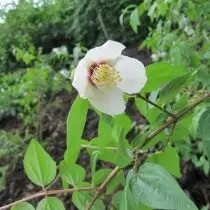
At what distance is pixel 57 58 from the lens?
3977 millimetres

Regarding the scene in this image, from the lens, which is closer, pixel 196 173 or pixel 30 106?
pixel 196 173

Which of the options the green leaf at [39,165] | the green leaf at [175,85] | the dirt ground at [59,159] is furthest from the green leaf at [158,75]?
the dirt ground at [59,159]

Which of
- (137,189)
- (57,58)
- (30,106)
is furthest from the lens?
(57,58)

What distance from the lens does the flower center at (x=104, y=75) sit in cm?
48

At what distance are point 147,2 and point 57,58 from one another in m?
2.39

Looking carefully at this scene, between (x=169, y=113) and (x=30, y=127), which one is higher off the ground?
(x=169, y=113)

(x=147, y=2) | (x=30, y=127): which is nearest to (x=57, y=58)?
(x=30, y=127)

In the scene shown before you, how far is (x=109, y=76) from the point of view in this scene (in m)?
0.48

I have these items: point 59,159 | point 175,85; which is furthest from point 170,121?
point 59,159

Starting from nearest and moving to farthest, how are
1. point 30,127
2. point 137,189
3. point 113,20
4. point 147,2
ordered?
point 137,189 < point 147,2 < point 30,127 < point 113,20

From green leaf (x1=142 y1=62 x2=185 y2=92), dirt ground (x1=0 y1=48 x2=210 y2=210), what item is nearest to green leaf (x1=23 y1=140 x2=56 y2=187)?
green leaf (x1=142 y1=62 x2=185 y2=92)

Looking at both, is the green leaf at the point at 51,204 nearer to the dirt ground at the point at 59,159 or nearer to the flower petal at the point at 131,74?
the flower petal at the point at 131,74

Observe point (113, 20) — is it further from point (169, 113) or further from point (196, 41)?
point (169, 113)

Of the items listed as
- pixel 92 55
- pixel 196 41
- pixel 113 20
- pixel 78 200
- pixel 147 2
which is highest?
pixel 92 55
